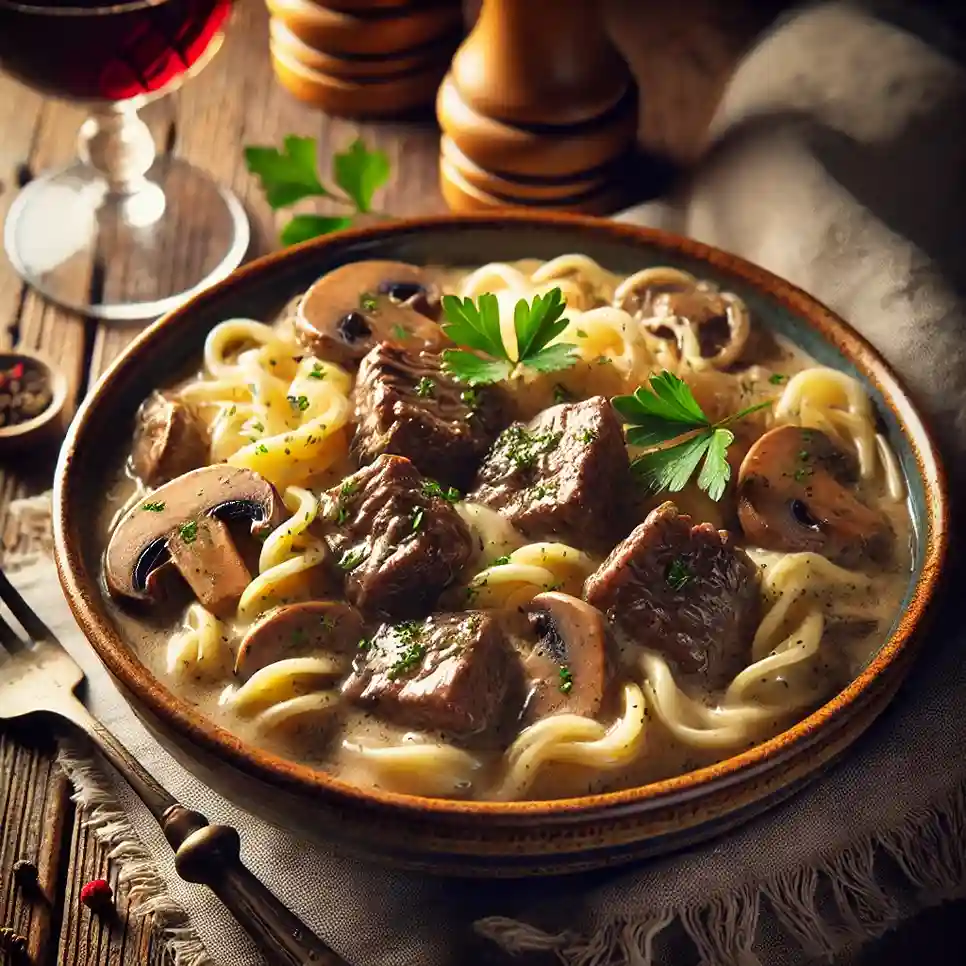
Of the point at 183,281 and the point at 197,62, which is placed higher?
the point at 197,62

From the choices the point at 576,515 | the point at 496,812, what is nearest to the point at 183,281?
the point at 576,515

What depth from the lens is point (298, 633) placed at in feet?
12.2

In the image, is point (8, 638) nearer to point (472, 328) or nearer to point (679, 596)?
point (472, 328)

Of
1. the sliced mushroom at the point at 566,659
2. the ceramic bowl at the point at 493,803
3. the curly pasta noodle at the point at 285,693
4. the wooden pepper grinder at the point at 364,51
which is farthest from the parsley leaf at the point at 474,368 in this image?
the wooden pepper grinder at the point at 364,51

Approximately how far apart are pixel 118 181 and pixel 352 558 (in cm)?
295

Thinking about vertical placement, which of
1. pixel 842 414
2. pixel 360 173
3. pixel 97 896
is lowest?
pixel 97 896

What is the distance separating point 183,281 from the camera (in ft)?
19.5

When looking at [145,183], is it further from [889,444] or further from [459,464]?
[889,444]

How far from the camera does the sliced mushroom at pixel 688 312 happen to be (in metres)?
4.64

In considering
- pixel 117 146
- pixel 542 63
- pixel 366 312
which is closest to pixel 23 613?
pixel 366 312

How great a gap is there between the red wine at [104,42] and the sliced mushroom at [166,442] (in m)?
1.55

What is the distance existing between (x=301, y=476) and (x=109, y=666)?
95cm

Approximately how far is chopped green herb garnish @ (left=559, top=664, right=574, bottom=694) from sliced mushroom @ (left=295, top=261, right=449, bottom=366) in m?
1.32

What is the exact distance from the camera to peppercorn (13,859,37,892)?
390cm
